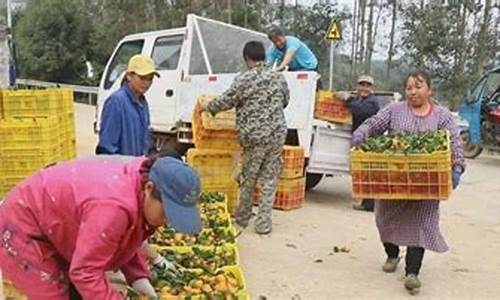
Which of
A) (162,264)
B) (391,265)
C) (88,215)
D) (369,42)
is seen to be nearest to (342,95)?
(391,265)

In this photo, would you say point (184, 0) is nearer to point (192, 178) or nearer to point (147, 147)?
point (147, 147)

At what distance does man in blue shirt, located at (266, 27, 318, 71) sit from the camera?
874 centimetres

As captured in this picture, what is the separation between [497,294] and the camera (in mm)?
5570

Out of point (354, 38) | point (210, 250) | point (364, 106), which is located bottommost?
point (210, 250)

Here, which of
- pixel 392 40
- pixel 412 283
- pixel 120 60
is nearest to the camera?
pixel 412 283

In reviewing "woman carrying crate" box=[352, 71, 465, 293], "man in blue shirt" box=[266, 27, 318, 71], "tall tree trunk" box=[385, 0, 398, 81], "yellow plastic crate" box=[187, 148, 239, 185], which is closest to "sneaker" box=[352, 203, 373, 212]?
"man in blue shirt" box=[266, 27, 318, 71]

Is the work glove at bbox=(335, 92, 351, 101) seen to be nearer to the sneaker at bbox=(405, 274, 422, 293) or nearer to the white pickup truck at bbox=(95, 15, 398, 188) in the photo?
the white pickup truck at bbox=(95, 15, 398, 188)

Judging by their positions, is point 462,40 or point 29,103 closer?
point 29,103

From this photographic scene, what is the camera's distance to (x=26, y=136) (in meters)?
7.73

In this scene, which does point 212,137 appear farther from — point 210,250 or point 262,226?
point 210,250

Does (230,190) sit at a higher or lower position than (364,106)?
lower

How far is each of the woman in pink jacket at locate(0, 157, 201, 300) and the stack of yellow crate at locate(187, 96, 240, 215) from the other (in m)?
4.51

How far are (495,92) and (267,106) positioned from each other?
901cm

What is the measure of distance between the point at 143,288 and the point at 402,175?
2531 mm
